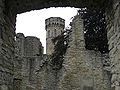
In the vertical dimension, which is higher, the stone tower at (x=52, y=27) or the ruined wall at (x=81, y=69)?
the stone tower at (x=52, y=27)

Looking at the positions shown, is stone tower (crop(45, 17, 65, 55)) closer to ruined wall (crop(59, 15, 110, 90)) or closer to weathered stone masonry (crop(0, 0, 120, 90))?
ruined wall (crop(59, 15, 110, 90))

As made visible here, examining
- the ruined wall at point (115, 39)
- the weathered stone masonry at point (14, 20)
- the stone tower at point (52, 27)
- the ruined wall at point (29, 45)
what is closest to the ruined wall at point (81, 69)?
the weathered stone masonry at point (14, 20)

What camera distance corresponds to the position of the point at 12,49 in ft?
16.2

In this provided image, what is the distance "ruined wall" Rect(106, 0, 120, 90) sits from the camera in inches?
145

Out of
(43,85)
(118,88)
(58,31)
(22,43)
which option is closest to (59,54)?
(43,85)

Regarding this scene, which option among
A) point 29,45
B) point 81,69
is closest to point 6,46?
point 81,69

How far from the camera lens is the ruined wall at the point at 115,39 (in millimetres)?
3695

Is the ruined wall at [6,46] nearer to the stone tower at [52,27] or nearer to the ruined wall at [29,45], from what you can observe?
the ruined wall at [29,45]

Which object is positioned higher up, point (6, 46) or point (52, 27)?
point (52, 27)

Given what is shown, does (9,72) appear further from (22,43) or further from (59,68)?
(22,43)

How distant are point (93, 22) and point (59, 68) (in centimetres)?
521

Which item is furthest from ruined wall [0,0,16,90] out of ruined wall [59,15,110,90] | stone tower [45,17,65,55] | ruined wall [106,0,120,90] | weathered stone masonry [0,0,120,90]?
stone tower [45,17,65,55]

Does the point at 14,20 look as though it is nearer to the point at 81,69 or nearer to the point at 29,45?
the point at 81,69

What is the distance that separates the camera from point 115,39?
153 inches
